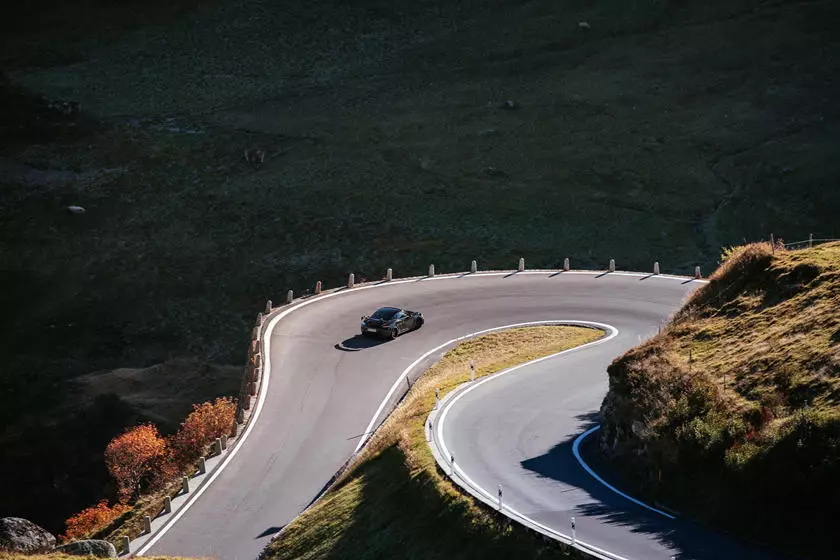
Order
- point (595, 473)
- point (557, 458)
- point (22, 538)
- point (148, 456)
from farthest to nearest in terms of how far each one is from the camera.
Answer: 1. point (148, 456)
2. point (22, 538)
3. point (557, 458)
4. point (595, 473)

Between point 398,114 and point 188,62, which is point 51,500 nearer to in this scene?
point 398,114

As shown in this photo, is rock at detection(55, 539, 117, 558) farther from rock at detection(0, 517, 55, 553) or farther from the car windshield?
the car windshield

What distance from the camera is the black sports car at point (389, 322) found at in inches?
1966

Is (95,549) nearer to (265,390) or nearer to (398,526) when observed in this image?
(398,526)

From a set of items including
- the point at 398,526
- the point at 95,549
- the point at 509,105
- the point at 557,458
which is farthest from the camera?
the point at 509,105

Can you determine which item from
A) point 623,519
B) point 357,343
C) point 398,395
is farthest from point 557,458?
point 357,343

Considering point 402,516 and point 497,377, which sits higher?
point 497,377

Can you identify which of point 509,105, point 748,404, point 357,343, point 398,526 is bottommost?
point 398,526

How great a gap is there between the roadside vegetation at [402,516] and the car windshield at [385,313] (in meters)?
11.3

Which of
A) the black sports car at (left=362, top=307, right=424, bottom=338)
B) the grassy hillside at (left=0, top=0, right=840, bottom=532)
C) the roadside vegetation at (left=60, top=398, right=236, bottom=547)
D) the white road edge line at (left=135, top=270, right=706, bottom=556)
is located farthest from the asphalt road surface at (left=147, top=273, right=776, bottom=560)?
the grassy hillside at (left=0, top=0, right=840, bottom=532)

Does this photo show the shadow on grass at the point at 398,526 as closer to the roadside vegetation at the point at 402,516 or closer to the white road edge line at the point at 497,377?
the roadside vegetation at the point at 402,516

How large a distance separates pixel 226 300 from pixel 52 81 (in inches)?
2033

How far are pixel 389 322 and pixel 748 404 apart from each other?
1053 inches

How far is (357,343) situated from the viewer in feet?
164
